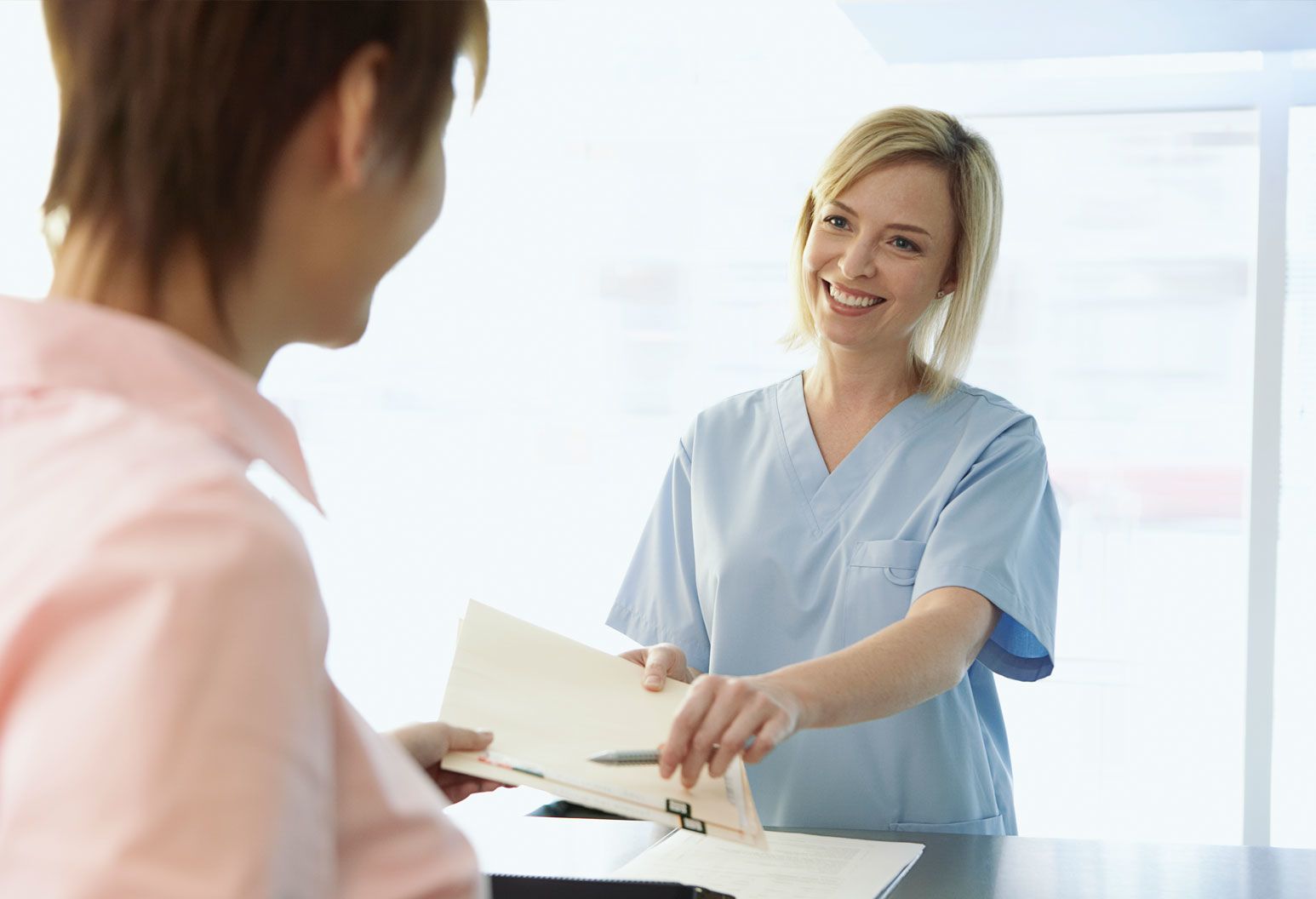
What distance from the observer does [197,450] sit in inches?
17.1

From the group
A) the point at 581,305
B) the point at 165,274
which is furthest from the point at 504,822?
the point at 581,305

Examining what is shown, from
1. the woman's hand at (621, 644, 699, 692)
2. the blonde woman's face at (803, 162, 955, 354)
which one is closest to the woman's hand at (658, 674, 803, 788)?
the woman's hand at (621, 644, 699, 692)

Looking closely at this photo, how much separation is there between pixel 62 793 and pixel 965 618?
1251 mm

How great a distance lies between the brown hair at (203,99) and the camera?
49 centimetres

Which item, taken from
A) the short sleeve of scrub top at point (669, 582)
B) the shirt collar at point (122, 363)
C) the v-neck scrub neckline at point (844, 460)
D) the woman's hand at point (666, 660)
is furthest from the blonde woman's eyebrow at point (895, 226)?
the shirt collar at point (122, 363)

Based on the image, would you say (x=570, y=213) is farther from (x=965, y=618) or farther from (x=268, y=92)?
(x=268, y=92)

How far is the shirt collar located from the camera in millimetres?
467

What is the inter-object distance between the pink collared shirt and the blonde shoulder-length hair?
1406mm

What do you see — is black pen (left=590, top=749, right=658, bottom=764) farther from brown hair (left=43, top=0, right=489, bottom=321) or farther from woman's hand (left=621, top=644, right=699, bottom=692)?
brown hair (left=43, top=0, right=489, bottom=321)

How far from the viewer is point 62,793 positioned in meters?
0.37

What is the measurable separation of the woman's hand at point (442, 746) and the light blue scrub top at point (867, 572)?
Result: 626mm

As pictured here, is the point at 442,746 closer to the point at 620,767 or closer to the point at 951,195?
the point at 620,767

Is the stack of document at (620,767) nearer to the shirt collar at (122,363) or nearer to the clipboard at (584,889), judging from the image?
the clipboard at (584,889)

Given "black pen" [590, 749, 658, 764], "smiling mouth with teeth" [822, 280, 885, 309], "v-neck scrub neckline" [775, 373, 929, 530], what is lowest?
"black pen" [590, 749, 658, 764]
